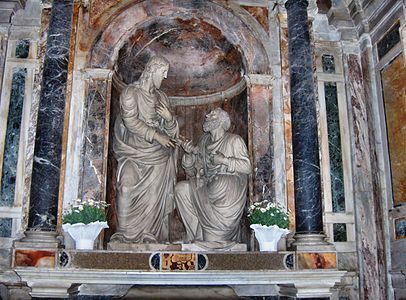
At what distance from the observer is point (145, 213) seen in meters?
9.02

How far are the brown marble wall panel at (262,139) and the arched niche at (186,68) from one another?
0.02 metres

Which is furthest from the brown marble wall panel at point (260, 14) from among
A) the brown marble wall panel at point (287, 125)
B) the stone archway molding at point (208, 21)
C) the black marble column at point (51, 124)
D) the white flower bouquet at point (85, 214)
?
the white flower bouquet at point (85, 214)

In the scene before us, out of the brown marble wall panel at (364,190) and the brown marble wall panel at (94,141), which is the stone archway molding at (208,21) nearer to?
the brown marble wall panel at (94,141)

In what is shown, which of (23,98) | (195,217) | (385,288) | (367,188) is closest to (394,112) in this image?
(367,188)

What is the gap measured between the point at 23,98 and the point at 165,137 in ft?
8.77

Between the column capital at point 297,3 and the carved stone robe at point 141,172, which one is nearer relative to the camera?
the carved stone robe at point 141,172

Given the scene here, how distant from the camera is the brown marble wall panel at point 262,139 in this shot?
9562 millimetres

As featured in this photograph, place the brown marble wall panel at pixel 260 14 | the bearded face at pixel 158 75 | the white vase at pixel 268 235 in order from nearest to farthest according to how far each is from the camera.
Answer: the white vase at pixel 268 235 < the bearded face at pixel 158 75 < the brown marble wall panel at pixel 260 14

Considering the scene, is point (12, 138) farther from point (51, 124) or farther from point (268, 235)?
point (268, 235)

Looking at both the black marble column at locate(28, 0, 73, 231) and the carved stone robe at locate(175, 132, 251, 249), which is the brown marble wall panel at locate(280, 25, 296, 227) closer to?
the carved stone robe at locate(175, 132, 251, 249)

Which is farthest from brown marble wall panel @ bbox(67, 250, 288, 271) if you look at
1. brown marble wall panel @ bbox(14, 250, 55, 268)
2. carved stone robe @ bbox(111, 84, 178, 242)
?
carved stone robe @ bbox(111, 84, 178, 242)

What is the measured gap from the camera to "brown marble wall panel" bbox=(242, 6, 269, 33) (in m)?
10.5

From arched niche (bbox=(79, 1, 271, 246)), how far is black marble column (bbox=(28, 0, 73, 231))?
770 mm

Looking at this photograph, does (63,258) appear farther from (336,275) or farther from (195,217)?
(336,275)
